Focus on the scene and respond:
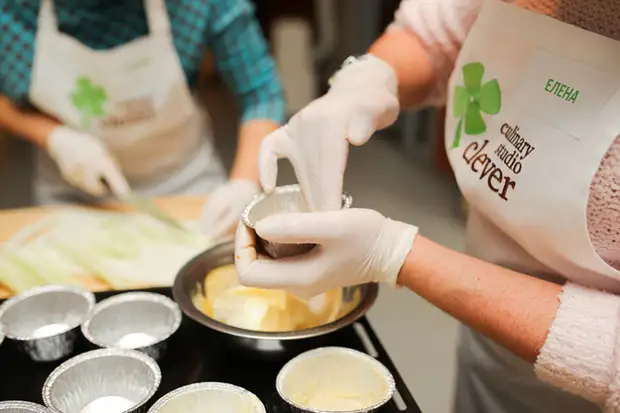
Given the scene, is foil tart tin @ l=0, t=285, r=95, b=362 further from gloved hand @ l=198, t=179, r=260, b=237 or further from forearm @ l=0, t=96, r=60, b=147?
forearm @ l=0, t=96, r=60, b=147

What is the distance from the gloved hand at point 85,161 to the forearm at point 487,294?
79 cm

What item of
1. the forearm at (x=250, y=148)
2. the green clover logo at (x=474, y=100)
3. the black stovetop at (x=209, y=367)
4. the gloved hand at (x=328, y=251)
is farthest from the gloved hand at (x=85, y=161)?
the green clover logo at (x=474, y=100)

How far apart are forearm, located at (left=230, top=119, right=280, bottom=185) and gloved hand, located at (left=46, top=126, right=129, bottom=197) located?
25 centimetres

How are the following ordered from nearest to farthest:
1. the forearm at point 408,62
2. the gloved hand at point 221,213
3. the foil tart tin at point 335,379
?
1. the foil tart tin at point 335,379
2. the forearm at point 408,62
3. the gloved hand at point 221,213

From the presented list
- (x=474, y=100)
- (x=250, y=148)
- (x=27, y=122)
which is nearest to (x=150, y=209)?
(x=250, y=148)

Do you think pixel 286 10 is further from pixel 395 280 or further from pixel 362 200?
pixel 395 280

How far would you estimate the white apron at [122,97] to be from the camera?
1.37m

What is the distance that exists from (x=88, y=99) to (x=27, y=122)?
157 mm

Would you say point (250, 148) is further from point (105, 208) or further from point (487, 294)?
point (487, 294)

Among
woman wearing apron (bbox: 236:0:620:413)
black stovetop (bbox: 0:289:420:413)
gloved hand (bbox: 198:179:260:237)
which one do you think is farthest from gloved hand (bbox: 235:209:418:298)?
gloved hand (bbox: 198:179:260:237)

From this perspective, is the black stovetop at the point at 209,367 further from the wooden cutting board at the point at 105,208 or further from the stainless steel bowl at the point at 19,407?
the wooden cutting board at the point at 105,208

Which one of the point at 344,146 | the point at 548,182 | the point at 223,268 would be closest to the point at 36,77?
the point at 223,268

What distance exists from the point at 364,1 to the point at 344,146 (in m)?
2.66

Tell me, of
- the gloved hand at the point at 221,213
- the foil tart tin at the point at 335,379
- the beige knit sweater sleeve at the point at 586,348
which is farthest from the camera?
the gloved hand at the point at 221,213
